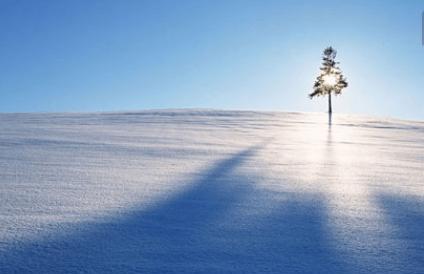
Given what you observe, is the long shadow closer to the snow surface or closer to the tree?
the snow surface

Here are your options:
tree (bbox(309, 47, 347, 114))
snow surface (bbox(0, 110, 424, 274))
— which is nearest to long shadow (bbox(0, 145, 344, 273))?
snow surface (bbox(0, 110, 424, 274))

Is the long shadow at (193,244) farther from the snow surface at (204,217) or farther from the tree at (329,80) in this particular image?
the tree at (329,80)

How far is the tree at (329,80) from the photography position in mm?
Answer: 32562

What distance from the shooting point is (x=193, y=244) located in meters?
2.27

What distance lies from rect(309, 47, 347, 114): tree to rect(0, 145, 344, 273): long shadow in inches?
1204

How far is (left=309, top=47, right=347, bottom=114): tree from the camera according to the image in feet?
107

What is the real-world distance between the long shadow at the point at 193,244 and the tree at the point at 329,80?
3058 cm

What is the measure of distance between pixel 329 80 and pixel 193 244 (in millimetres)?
32570

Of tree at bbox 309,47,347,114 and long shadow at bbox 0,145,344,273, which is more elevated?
tree at bbox 309,47,347,114

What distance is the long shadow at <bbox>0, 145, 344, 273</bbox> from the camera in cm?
196

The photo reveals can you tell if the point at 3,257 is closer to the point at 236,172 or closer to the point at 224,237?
the point at 224,237

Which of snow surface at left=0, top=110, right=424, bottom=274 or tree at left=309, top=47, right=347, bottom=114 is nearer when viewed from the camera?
snow surface at left=0, top=110, right=424, bottom=274

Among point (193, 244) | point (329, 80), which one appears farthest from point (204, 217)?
point (329, 80)

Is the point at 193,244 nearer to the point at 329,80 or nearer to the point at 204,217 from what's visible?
the point at 204,217
